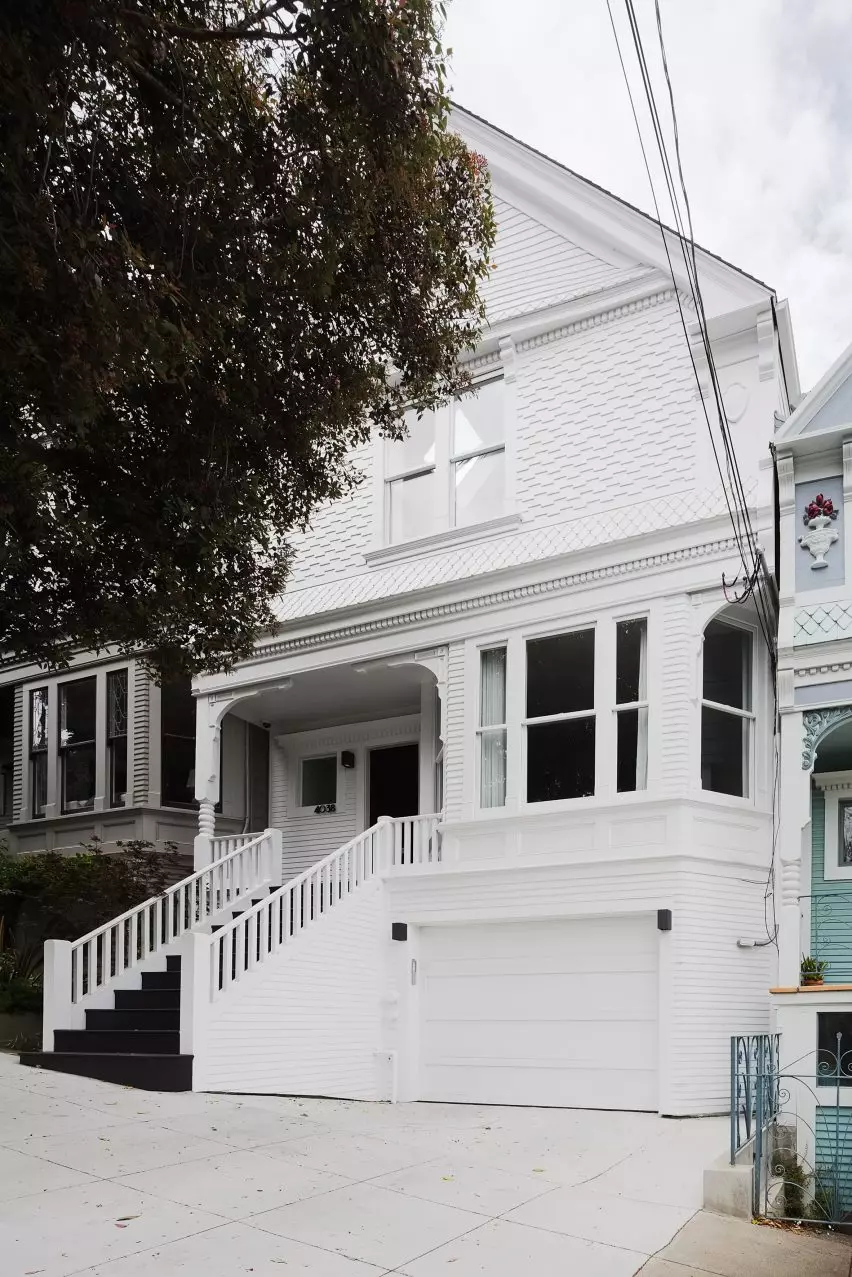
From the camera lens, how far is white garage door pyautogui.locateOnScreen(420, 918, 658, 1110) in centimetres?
1258

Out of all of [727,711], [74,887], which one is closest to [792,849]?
[727,711]

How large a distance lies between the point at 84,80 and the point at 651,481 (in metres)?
7.74

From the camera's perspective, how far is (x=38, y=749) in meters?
20.5

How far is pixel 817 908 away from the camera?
1195 centimetres

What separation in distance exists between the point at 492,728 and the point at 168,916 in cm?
429

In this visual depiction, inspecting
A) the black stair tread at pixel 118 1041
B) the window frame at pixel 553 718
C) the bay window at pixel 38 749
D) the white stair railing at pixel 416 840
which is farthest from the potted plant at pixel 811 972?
the bay window at pixel 38 749

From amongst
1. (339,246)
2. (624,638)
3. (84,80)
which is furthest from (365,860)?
(84,80)

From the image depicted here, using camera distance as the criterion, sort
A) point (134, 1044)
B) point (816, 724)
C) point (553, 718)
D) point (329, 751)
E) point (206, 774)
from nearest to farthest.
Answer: point (816, 724), point (134, 1044), point (553, 718), point (206, 774), point (329, 751)

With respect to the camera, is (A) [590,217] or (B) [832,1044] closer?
(B) [832,1044]

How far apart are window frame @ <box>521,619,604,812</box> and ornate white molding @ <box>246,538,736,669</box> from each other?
1.48 feet

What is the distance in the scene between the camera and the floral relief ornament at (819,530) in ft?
35.8

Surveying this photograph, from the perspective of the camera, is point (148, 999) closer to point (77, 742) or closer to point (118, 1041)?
point (118, 1041)

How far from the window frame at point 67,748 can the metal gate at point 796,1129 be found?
1253 cm

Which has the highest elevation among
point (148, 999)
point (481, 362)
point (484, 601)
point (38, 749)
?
point (481, 362)
